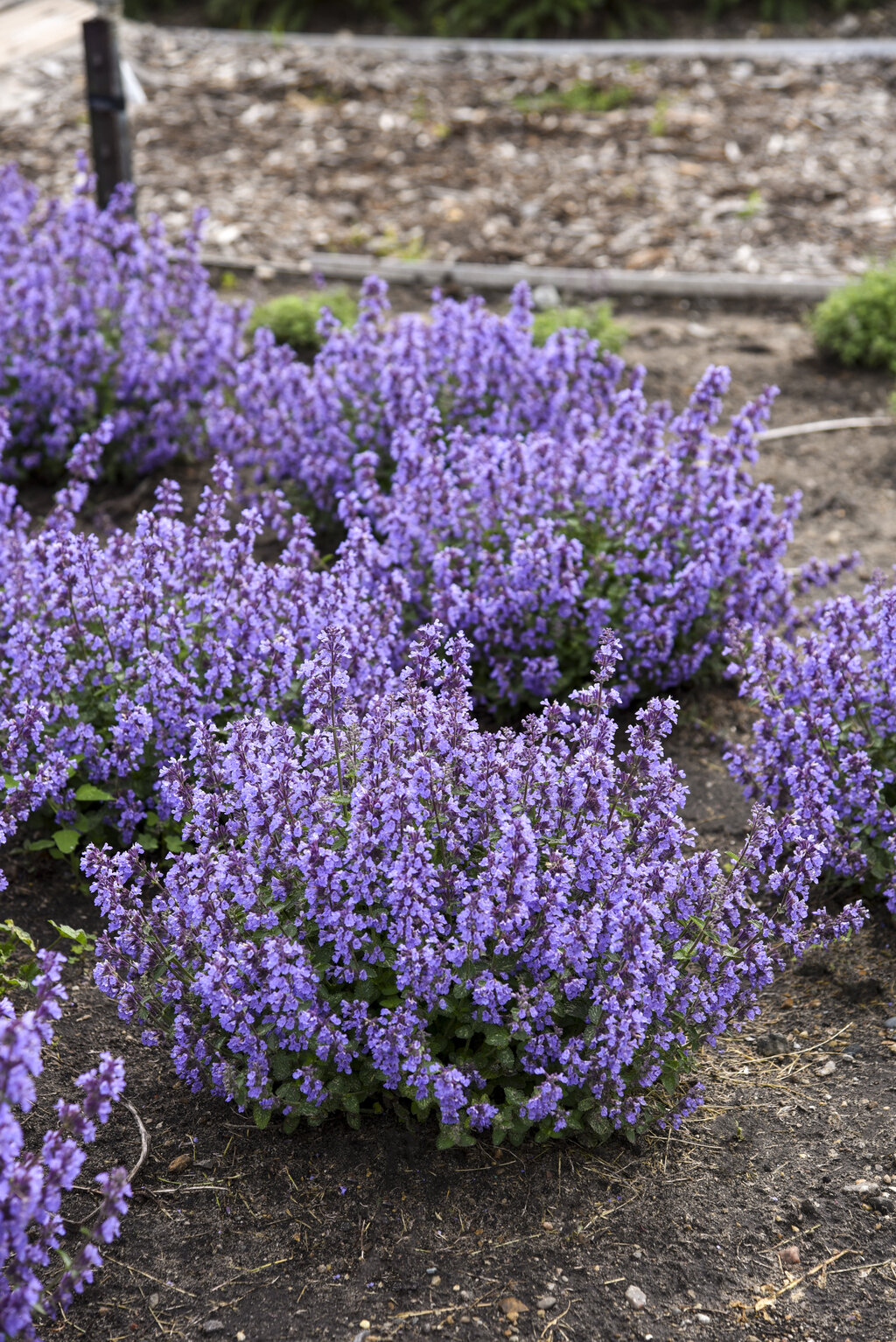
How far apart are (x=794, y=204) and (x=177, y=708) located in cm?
625

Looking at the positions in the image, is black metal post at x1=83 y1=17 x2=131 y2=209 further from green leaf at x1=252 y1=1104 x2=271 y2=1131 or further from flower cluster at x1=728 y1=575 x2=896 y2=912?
green leaf at x1=252 y1=1104 x2=271 y2=1131

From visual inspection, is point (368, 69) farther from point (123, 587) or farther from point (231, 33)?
point (123, 587)

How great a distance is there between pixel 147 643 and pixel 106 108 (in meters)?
3.67

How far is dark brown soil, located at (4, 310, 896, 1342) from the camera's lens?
2.77 metres

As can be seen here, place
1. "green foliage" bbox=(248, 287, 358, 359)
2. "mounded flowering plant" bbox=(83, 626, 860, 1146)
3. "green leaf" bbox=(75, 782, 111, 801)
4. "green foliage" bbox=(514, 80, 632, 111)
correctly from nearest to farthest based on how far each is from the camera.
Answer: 1. "mounded flowering plant" bbox=(83, 626, 860, 1146)
2. "green leaf" bbox=(75, 782, 111, 801)
3. "green foliage" bbox=(248, 287, 358, 359)
4. "green foliage" bbox=(514, 80, 632, 111)

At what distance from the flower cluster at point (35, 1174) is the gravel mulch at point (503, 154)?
644 cm

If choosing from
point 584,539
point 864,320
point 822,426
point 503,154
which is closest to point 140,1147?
point 584,539

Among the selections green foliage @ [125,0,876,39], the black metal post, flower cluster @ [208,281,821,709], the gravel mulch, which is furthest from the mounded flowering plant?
green foliage @ [125,0,876,39]

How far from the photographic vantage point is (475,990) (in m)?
2.85

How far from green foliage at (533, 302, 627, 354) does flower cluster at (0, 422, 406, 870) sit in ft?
8.46

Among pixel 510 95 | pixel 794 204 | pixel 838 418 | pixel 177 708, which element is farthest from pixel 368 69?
pixel 177 708

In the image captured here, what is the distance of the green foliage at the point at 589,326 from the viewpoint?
6.47m

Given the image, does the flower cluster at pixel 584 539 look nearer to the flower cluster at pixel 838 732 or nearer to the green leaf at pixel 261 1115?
the flower cluster at pixel 838 732

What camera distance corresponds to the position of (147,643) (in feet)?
13.2
